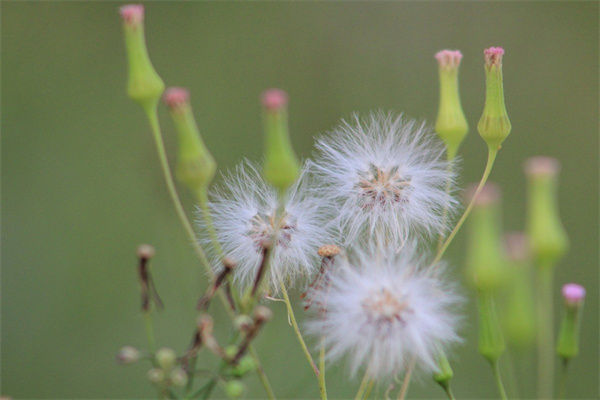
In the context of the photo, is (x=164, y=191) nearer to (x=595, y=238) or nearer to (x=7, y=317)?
(x=7, y=317)

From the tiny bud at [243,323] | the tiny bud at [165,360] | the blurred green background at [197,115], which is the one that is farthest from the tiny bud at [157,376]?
the blurred green background at [197,115]

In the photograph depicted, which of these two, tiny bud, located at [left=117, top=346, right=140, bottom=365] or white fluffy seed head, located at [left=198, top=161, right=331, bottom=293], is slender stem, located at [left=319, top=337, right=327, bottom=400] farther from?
tiny bud, located at [left=117, top=346, right=140, bottom=365]

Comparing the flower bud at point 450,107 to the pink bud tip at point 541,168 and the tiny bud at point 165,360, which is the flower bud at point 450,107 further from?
the tiny bud at point 165,360

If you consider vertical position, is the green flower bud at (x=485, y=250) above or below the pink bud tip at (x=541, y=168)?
below

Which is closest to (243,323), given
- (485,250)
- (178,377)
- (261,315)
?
(261,315)

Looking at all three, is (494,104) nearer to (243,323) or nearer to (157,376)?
(243,323)

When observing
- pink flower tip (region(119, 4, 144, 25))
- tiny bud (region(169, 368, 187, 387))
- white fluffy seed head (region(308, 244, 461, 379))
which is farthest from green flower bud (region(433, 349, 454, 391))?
pink flower tip (region(119, 4, 144, 25))
